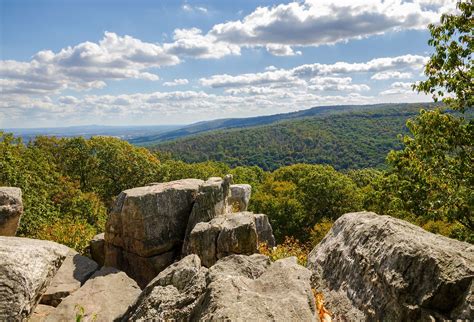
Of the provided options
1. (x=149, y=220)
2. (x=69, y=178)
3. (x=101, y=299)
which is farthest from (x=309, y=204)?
(x=101, y=299)

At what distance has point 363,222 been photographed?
9.98m

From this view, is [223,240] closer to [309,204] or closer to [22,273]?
[22,273]

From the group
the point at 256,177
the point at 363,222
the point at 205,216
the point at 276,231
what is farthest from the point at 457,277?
the point at 256,177

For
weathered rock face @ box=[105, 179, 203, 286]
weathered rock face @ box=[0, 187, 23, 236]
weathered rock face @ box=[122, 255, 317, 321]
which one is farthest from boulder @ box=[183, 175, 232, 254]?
weathered rock face @ box=[122, 255, 317, 321]

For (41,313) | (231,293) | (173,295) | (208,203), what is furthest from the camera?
(208,203)

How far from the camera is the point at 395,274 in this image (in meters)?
7.75

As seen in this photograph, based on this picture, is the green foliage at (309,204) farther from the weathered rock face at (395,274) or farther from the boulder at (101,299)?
the weathered rock face at (395,274)

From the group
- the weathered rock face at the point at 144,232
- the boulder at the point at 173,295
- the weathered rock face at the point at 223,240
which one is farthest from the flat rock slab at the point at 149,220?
the boulder at the point at 173,295

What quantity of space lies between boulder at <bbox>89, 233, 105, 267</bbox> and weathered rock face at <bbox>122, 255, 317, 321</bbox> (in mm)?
14220

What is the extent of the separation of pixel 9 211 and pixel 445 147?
2484 centimetres

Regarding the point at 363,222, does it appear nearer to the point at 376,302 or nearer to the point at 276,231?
the point at 376,302

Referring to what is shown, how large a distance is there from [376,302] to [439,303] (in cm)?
146

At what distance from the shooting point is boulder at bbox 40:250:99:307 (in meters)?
16.1

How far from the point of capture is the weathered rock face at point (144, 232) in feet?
71.6
